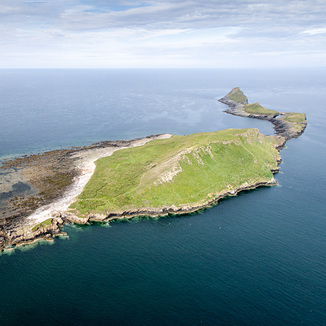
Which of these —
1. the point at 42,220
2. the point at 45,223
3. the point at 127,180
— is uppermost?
the point at 127,180

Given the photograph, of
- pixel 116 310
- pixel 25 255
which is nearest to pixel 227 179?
pixel 116 310

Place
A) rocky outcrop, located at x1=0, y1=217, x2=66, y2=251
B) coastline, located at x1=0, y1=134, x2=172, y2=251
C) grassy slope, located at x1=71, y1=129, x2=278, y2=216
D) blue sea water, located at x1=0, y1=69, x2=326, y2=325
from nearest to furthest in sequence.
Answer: blue sea water, located at x1=0, y1=69, x2=326, y2=325 → rocky outcrop, located at x1=0, y1=217, x2=66, y2=251 → coastline, located at x1=0, y1=134, x2=172, y2=251 → grassy slope, located at x1=71, y1=129, x2=278, y2=216

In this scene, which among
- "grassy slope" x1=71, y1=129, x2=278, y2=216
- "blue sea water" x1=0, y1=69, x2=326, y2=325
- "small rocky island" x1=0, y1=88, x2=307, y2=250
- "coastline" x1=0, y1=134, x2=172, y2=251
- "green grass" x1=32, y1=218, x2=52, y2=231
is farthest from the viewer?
"grassy slope" x1=71, y1=129, x2=278, y2=216

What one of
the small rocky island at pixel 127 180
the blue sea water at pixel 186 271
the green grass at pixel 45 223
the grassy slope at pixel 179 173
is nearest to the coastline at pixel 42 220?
the small rocky island at pixel 127 180

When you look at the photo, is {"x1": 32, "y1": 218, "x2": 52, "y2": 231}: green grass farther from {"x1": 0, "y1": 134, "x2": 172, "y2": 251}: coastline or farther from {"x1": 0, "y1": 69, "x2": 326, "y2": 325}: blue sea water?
{"x1": 0, "y1": 69, "x2": 326, "y2": 325}: blue sea water

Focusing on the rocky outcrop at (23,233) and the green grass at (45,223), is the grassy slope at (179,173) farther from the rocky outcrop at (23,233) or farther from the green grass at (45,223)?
the rocky outcrop at (23,233)

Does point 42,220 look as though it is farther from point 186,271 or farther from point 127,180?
point 186,271

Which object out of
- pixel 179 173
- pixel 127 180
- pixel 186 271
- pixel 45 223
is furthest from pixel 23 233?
pixel 179 173

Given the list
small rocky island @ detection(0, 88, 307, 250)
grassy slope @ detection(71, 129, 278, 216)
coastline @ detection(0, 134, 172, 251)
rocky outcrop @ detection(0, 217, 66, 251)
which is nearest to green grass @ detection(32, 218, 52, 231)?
small rocky island @ detection(0, 88, 307, 250)
